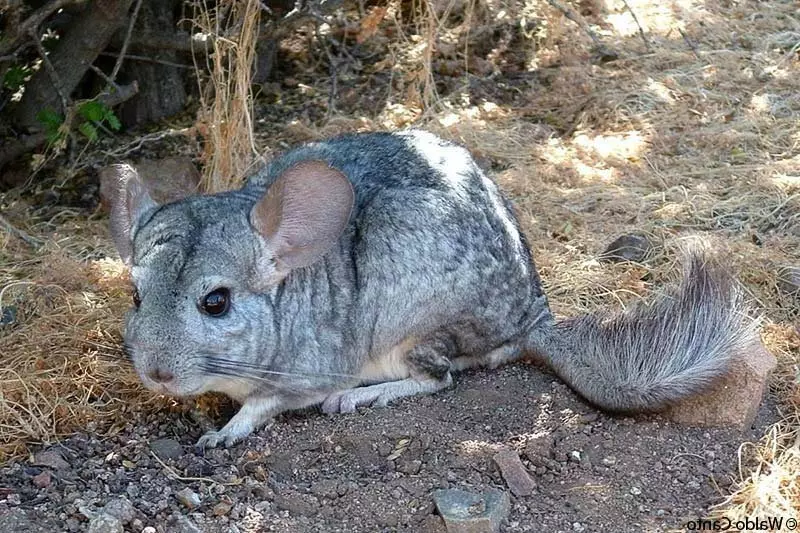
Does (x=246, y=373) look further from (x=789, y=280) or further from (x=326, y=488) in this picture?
(x=789, y=280)

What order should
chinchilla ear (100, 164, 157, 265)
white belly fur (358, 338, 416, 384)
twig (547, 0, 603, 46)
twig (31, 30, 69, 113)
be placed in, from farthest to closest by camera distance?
twig (547, 0, 603, 46), twig (31, 30, 69, 113), white belly fur (358, 338, 416, 384), chinchilla ear (100, 164, 157, 265)

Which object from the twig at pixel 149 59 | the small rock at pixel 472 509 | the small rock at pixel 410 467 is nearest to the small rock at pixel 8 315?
the twig at pixel 149 59

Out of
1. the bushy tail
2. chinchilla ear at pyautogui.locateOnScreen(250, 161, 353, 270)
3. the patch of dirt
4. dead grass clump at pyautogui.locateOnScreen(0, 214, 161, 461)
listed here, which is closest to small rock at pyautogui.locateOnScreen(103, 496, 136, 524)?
the patch of dirt

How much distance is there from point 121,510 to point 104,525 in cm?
11

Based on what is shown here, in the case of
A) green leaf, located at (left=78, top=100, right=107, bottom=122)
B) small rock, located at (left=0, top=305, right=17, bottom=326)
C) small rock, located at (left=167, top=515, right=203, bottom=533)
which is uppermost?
small rock, located at (left=167, top=515, right=203, bottom=533)

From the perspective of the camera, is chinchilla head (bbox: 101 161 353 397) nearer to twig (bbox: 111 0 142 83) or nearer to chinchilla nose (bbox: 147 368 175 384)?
chinchilla nose (bbox: 147 368 175 384)

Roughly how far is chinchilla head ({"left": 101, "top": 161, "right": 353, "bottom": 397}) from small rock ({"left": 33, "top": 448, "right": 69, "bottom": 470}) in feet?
1.67

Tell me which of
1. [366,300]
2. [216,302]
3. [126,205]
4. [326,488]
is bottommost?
[326,488]

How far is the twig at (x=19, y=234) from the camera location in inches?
246

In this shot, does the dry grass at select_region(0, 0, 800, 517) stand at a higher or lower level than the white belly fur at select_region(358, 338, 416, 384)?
lower

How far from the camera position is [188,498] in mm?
4281

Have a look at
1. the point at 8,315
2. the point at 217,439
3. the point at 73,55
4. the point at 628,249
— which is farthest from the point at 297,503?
the point at 73,55

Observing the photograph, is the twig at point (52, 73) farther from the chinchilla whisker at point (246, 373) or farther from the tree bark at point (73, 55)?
the chinchilla whisker at point (246, 373)

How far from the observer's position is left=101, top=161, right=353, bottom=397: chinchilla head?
440 centimetres
